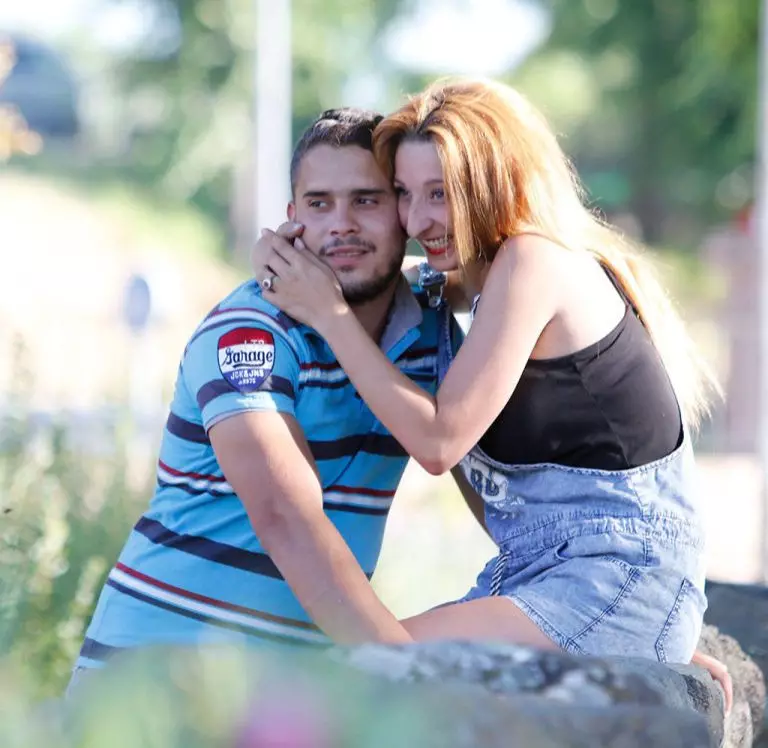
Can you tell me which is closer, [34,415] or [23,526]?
[23,526]

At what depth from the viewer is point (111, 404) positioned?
651 cm

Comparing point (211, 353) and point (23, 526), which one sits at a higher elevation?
point (211, 353)

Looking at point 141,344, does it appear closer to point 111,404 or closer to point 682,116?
point 111,404

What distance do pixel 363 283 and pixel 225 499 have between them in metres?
0.58

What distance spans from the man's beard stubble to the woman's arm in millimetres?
195

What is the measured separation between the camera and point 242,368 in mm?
2678

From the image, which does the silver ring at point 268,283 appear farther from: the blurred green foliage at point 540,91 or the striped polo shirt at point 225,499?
the blurred green foliage at point 540,91

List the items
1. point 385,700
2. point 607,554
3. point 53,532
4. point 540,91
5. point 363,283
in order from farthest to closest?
point 540,91
point 53,532
point 363,283
point 607,554
point 385,700

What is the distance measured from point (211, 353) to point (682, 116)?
25550mm

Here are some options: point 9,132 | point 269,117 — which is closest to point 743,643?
point 9,132

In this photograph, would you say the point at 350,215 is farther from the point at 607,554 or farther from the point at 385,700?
the point at 385,700

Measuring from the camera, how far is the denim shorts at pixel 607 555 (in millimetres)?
2729

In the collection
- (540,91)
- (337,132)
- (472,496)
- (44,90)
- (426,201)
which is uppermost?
(540,91)

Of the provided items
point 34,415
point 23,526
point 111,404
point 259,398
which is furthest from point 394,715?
point 111,404
